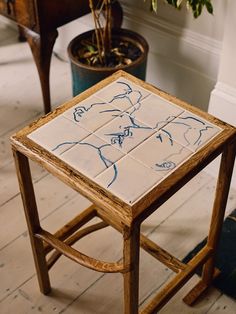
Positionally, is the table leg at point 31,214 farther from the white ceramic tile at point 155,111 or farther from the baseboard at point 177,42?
the baseboard at point 177,42

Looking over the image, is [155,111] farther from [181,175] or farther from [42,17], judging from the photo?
[42,17]

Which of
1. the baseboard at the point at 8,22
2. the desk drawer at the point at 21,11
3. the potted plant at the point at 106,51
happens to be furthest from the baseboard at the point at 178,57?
the baseboard at the point at 8,22

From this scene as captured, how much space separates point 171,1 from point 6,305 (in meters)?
0.96

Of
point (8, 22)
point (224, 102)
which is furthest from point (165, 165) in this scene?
point (8, 22)

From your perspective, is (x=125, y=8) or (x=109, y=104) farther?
(x=125, y=8)

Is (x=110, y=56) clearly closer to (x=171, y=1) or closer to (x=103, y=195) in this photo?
(x=171, y=1)

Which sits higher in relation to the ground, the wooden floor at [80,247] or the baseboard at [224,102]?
the baseboard at [224,102]

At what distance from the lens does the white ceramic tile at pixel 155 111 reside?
1.16m

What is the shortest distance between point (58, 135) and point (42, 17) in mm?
757

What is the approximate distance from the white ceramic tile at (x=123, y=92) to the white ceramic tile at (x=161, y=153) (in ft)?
0.46

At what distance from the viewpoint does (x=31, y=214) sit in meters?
1.26

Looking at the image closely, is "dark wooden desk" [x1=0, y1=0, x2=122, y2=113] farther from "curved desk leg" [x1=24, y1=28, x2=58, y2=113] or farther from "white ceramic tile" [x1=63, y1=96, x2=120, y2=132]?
"white ceramic tile" [x1=63, y1=96, x2=120, y2=132]

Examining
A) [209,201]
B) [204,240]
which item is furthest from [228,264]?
[209,201]

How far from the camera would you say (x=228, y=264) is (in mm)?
1564
